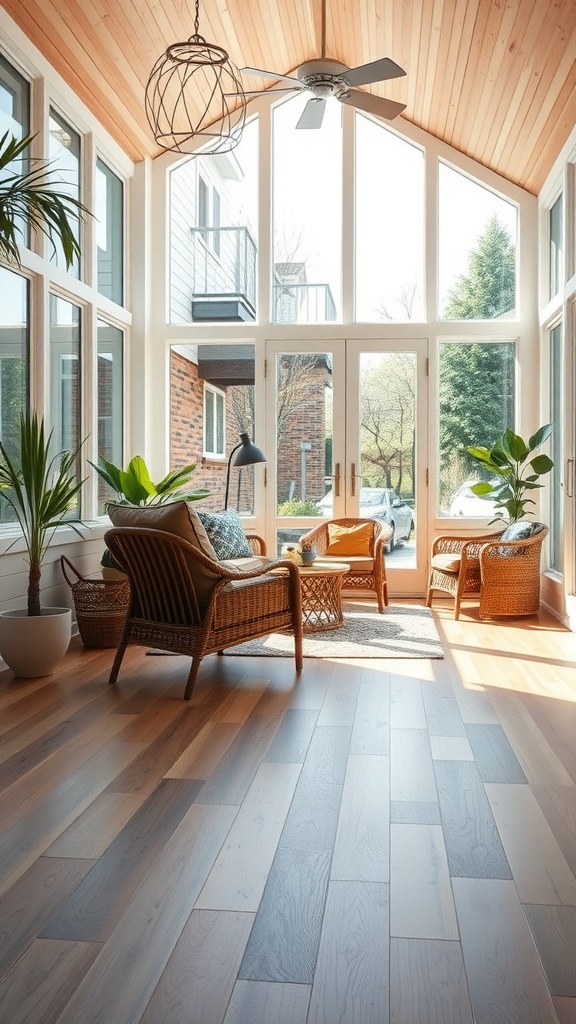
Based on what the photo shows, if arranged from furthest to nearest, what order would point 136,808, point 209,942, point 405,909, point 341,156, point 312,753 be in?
1. point 341,156
2. point 312,753
3. point 136,808
4. point 405,909
5. point 209,942

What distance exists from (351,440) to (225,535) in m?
2.04

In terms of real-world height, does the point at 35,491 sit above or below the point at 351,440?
below

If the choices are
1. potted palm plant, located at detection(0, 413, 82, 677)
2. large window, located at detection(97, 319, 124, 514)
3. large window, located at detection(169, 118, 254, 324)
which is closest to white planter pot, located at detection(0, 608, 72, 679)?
potted palm plant, located at detection(0, 413, 82, 677)

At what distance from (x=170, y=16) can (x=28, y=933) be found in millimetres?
5846

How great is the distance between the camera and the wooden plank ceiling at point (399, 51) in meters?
5.46

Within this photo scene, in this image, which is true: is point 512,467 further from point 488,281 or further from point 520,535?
point 488,281

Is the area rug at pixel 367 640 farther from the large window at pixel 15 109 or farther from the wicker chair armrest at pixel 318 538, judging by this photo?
the large window at pixel 15 109

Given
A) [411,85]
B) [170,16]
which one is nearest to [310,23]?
[411,85]

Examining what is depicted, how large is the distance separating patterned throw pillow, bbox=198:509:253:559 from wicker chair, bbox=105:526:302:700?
165 centimetres

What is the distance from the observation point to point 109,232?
23.8ft

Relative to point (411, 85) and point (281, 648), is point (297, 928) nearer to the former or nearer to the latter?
point (281, 648)

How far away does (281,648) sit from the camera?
550 cm

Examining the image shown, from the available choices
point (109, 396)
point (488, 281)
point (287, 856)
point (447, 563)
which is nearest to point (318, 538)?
point (447, 563)

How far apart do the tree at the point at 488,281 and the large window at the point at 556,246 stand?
0.51 m
